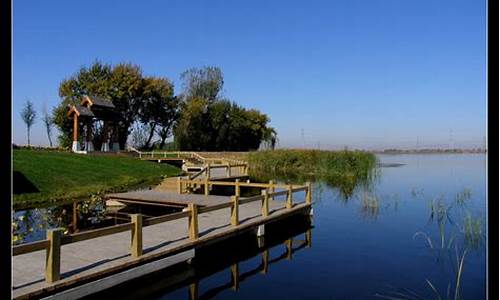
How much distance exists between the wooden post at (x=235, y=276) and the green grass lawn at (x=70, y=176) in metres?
11.1

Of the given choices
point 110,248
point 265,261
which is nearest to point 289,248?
point 265,261

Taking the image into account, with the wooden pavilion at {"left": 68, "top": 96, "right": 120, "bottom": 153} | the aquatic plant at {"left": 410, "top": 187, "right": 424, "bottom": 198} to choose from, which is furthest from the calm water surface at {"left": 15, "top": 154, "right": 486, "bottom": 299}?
the wooden pavilion at {"left": 68, "top": 96, "right": 120, "bottom": 153}

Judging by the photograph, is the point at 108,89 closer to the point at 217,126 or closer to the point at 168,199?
the point at 217,126

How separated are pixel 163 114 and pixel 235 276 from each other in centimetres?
4487

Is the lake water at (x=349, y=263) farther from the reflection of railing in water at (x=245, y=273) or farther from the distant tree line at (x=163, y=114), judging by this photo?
the distant tree line at (x=163, y=114)

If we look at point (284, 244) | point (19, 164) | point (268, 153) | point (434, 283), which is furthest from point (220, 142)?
point (434, 283)

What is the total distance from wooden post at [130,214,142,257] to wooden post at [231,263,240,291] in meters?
2.01

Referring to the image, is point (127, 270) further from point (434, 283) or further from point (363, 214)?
point (363, 214)

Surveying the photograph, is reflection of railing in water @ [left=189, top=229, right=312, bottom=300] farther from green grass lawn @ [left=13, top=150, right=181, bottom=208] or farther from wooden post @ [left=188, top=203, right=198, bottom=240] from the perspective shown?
green grass lawn @ [left=13, top=150, right=181, bottom=208]

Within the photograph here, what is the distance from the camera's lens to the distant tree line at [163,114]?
154 feet

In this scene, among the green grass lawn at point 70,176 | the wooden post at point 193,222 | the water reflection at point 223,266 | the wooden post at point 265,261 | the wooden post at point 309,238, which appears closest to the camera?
the water reflection at point 223,266

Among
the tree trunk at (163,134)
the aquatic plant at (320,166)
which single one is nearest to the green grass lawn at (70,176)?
the aquatic plant at (320,166)

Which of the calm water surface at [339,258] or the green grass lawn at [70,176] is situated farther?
the green grass lawn at [70,176]

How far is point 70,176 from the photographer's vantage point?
22.3 meters
